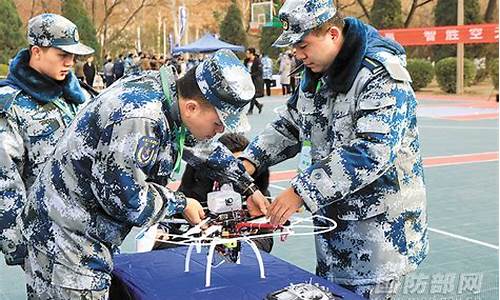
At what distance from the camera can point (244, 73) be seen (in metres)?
1.93

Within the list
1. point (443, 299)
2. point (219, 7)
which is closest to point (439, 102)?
point (443, 299)

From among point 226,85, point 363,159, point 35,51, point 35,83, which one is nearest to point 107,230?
point 226,85

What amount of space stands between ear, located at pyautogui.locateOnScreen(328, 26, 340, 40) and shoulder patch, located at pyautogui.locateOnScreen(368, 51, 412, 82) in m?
0.14

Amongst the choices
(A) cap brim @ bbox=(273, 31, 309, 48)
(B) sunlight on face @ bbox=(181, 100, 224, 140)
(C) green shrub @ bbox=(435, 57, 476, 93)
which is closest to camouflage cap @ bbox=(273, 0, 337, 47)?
(A) cap brim @ bbox=(273, 31, 309, 48)

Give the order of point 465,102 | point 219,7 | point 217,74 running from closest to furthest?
point 217,74, point 465,102, point 219,7

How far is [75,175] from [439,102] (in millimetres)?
17155

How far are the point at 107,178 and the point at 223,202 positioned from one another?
0.58 metres

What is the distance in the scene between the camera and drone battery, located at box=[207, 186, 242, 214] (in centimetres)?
233

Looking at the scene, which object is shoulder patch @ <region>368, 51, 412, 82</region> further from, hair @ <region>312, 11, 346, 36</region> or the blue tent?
the blue tent

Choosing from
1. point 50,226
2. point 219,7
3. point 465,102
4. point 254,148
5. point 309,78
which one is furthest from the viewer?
point 219,7

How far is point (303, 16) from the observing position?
223 centimetres

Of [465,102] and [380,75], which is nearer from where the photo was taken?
[380,75]

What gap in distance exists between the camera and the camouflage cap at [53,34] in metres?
2.98

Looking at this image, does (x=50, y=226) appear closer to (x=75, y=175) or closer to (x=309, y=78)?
(x=75, y=175)
